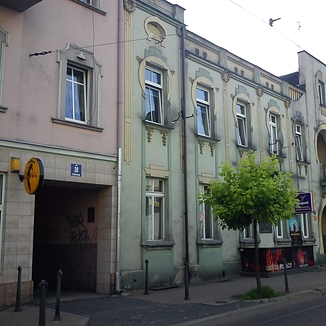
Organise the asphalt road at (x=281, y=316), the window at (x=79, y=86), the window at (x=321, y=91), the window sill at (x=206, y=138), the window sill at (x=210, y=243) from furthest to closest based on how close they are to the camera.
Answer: the window at (x=321, y=91) < the window sill at (x=206, y=138) < the window sill at (x=210, y=243) < the window at (x=79, y=86) < the asphalt road at (x=281, y=316)

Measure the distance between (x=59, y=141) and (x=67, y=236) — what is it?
3.95 metres

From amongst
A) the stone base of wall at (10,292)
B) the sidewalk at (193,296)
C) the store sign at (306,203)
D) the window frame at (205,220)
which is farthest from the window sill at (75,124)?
the store sign at (306,203)

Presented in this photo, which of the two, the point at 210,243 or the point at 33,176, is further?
the point at 210,243

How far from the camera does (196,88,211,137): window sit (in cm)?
1797

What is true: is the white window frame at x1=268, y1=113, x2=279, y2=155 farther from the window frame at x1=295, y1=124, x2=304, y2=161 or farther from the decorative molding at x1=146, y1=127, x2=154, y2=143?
the decorative molding at x1=146, y1=127, x2=154, y2=143

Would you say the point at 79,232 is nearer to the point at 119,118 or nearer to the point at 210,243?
the point at 119,118

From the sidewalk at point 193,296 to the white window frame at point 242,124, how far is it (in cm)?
615

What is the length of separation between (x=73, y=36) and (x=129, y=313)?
8.04 m

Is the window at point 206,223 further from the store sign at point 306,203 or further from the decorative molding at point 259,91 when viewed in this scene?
the decorative molding at point 259,91

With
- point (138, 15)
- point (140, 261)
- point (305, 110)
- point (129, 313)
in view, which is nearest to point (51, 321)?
point (129, 313)

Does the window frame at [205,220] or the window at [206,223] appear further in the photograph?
the window at [206,223]

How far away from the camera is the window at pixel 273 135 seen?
21.9 meters

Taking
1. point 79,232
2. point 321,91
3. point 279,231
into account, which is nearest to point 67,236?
point 79,232

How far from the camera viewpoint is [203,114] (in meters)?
18.3
